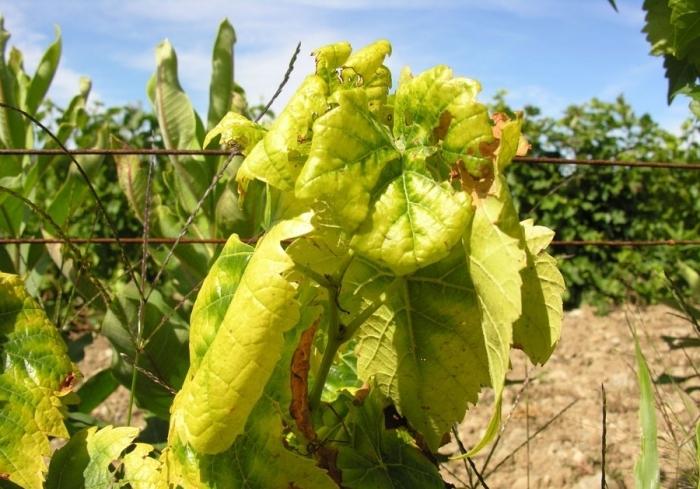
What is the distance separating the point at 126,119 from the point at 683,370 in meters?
6.72

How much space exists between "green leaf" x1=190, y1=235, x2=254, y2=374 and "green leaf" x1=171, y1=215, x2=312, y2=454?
9 cm

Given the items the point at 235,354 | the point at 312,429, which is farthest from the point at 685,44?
the point at 235,354

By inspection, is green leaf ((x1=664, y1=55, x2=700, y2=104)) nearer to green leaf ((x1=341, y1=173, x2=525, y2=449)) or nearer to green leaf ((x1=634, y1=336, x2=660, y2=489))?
green leaf ((x1=634, y1=336, x2=660, y2=489))

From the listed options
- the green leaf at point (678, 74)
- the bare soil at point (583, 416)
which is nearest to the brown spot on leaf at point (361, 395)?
the bare soil at point (583, 416)

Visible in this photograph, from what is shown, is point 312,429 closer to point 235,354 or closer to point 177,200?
point 235,354

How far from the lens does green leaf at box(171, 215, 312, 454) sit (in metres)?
0.88

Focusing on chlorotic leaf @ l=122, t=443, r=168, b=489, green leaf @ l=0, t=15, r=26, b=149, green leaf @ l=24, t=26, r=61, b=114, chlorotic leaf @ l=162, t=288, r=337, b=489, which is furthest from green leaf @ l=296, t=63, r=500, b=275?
green leaf @ l=24, t=26, r=61, b=114

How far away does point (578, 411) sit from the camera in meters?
4.39

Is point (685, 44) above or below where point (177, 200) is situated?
above

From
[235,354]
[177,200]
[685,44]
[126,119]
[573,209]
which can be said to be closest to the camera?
[235,354]

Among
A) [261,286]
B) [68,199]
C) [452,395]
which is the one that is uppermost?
[261,286]

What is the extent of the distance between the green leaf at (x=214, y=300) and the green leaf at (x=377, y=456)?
1.10ft

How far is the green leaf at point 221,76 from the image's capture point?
2.86 metres

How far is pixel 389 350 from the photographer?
3.95ft
